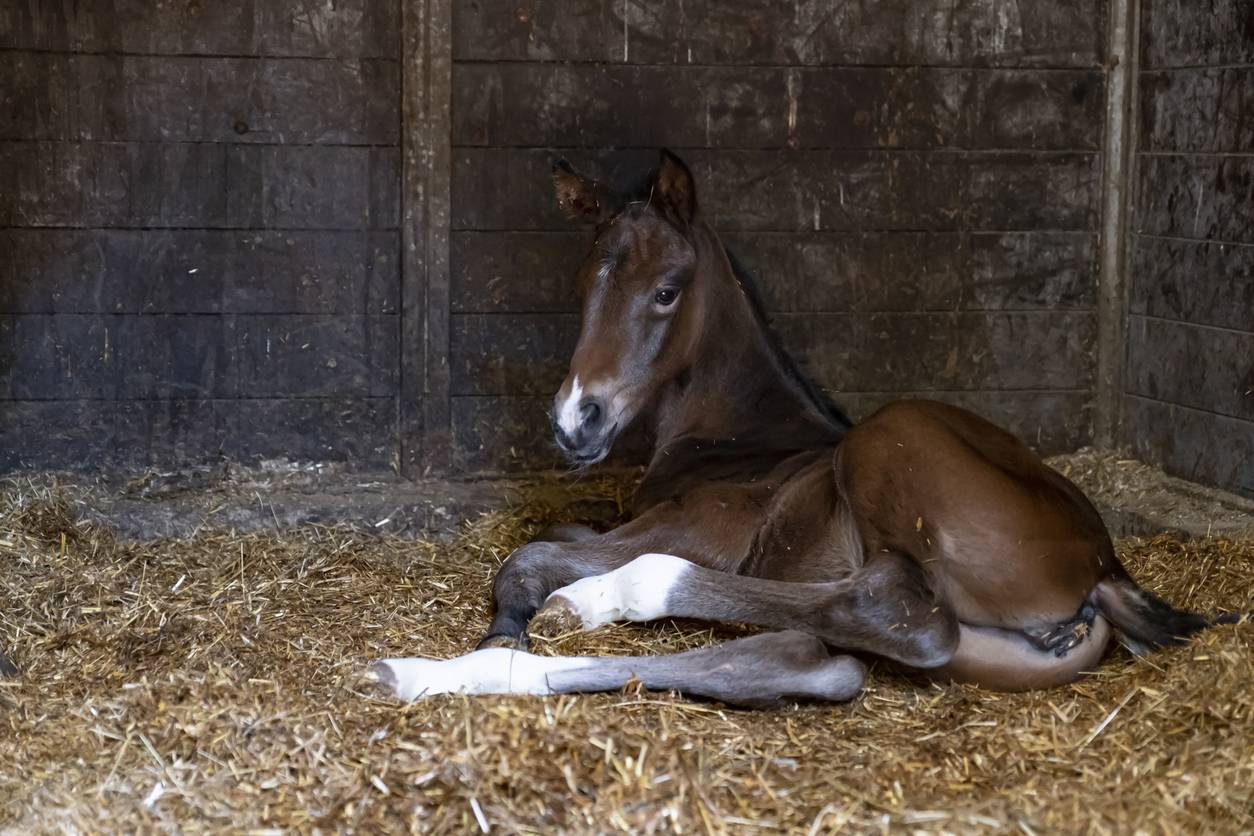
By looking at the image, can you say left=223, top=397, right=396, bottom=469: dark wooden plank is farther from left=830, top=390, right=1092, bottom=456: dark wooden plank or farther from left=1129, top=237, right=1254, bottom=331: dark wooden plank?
left=1129, top=237, right=1254, bottom=331: dark wooden plank

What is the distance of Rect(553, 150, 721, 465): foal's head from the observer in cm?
452

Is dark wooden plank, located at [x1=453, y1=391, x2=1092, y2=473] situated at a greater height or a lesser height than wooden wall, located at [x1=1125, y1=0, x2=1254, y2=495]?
lesser

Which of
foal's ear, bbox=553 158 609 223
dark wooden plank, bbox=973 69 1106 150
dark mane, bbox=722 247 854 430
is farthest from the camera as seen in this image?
dark wooden plank, bbox=973 69 1106 150

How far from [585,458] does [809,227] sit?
7.00ft

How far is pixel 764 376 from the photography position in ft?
16.1

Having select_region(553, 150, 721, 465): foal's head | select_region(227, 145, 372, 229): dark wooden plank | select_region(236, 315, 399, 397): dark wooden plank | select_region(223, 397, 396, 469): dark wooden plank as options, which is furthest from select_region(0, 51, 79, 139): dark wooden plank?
select_region(553, 150, 721, 465): foal's head

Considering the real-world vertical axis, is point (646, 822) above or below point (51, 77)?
below

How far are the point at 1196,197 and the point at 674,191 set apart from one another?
2.53m

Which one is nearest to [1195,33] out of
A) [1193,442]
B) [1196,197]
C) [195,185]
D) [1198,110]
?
[1198,110]

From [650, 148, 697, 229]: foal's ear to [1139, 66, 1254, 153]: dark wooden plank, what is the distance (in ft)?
7.90

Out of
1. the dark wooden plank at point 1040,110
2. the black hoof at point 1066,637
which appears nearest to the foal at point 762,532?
the black hoof at point 1066,637

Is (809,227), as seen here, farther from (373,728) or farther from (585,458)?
(373,728)

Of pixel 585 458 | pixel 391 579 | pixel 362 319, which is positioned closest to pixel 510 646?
pixel 585 458

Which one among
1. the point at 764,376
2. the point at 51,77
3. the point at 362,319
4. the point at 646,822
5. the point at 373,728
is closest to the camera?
the point at 646,822
